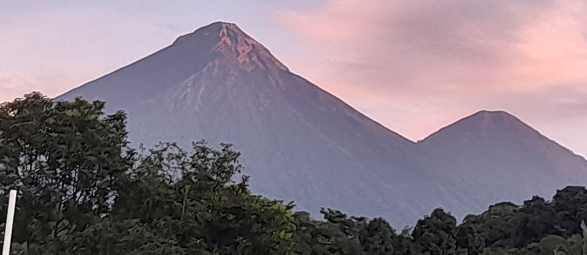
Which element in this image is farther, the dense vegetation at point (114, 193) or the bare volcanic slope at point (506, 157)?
the bare volcanic slope at point (506, 157)

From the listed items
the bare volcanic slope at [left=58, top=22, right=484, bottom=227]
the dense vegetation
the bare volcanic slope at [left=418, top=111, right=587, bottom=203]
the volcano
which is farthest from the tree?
the bare volcanic slope at [left=418, top=111, right=587, bottom=203]

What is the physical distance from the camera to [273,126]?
282 ft

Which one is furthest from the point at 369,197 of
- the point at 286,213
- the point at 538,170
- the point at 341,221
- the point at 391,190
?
the point at 286,213

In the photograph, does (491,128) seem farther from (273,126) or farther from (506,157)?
(273,126)

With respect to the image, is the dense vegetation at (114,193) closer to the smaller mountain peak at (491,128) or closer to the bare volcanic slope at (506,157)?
the bare volcanic slope at (506,157)

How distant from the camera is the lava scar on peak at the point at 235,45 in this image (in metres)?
101

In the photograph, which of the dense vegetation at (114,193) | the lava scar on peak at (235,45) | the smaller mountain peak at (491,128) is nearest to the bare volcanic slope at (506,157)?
the smaller mountain peak at (491,128)

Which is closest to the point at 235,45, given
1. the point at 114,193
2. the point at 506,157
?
the point at 506,157

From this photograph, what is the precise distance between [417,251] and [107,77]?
89.7 meters

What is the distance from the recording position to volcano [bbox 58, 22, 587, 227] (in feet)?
265

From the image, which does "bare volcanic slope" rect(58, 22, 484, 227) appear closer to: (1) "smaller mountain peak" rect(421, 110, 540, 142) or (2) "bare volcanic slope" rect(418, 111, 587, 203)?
(2) "bare volcanic slope" rect(418, 111, 587, 203)

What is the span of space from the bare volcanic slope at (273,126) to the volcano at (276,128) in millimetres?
134

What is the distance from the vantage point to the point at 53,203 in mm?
8516

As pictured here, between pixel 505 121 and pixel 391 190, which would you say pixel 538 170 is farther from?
pixel 391 190
